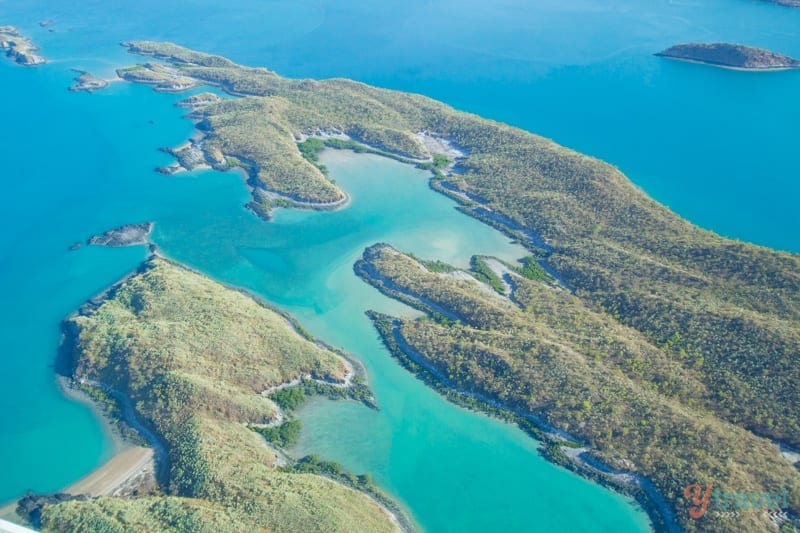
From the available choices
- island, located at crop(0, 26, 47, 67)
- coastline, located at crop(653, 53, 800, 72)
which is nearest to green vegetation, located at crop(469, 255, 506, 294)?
coastline, located at crop(653, 53, 800, 72)

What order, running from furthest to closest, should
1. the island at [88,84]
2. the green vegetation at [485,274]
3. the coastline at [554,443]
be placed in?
1. the island at [88,84]
2. the green vegetation at [485,274]
3. the coastline at [554,443]

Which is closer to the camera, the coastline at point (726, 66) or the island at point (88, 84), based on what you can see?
the island at point (88, 84)

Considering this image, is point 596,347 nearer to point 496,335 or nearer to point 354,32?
point 496,335

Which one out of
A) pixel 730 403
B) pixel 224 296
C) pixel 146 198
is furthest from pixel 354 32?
pixel 730 403

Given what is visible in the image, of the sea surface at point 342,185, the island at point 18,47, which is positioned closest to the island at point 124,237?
the sea surface at point 342,185

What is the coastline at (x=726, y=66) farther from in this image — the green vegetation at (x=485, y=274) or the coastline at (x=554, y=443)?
the coastline at (x=554, y=443)

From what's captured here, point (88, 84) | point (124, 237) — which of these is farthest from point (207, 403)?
point (88, 84)
